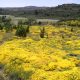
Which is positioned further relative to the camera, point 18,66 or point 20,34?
point 20,34

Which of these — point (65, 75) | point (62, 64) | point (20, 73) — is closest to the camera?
point (65, 75)

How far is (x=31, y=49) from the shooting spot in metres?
40.0

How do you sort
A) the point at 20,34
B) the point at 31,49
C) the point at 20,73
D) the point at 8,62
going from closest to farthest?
the point at 20,73
the point at 8,62
the point at 31,49
the point at 20,34

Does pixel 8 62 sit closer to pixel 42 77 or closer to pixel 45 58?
pixel 45 58

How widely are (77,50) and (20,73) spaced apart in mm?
13478

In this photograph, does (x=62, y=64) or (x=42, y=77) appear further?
(x=62, y=64)

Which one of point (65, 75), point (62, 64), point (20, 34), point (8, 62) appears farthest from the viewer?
point (20, 34)

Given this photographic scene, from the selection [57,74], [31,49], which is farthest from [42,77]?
[31,49]


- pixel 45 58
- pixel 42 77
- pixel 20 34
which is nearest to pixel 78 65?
pixel 45 58

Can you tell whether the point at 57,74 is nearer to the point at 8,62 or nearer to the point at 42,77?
the point at 42,77

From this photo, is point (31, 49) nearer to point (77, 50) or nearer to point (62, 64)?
point (77, 50)

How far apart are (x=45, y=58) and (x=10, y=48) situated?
8.30 metres

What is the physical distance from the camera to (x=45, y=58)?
33.2 meters

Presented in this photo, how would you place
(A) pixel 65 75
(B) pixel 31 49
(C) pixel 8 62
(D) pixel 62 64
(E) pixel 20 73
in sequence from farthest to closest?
(B) pixel 31 49, (C) pixel 8 62, (D) pixel 62 64, (E) pixel 20 73, (A) pixel 65 75
